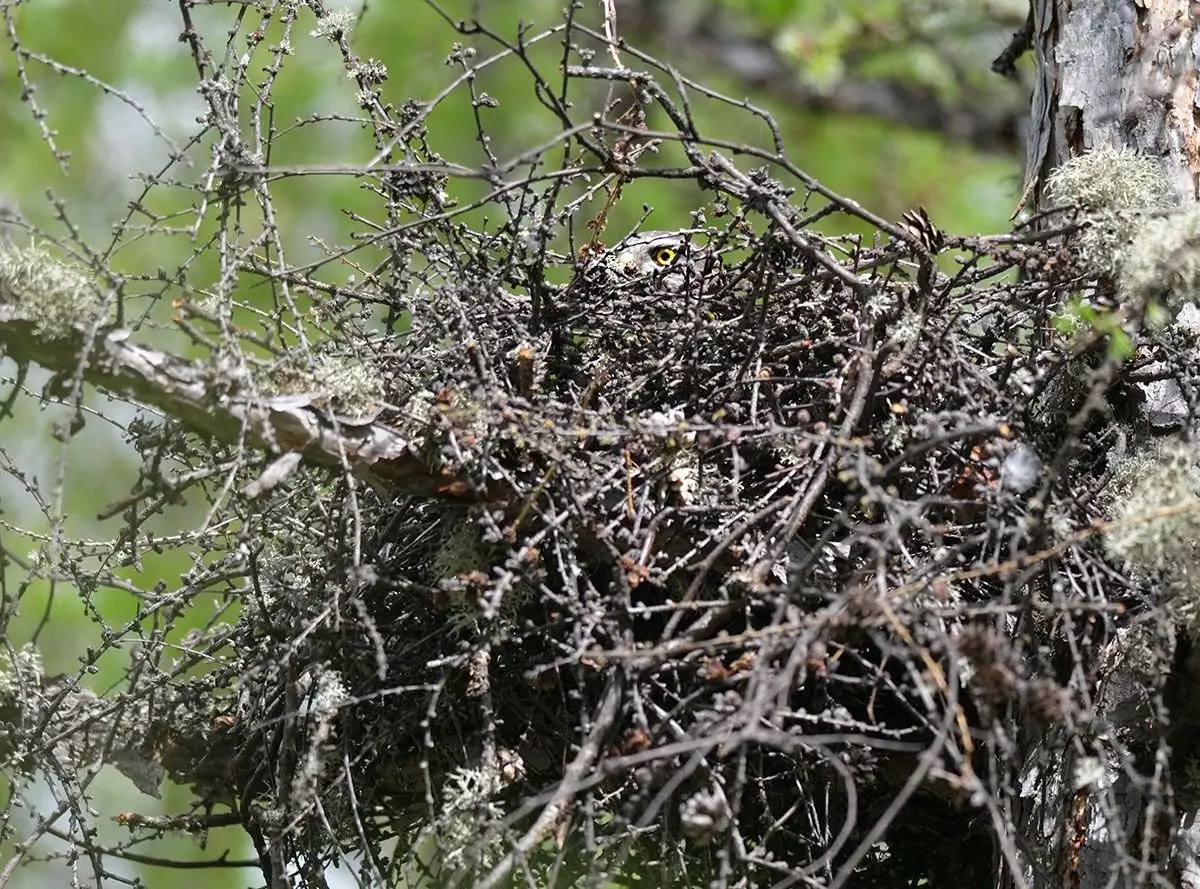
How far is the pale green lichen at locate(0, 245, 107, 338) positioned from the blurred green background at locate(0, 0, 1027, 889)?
3970 mm

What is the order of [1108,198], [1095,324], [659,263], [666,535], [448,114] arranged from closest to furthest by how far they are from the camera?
[1095,324], [666,535], [1108,198], [659,263], [448,114]

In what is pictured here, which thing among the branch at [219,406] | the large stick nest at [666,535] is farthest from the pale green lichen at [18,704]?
the branch at [219,406]

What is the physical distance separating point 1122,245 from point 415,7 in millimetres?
5422

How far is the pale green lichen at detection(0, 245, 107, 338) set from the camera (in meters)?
1.58

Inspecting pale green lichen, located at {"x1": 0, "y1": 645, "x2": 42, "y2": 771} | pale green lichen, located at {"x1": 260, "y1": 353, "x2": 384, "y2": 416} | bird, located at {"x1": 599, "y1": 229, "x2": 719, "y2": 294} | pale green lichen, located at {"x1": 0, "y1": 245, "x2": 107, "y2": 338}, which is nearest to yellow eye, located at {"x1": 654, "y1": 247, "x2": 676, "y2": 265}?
bird, located at {"x1": 599, "y1": 229, "x2": 719, "y2": 294}

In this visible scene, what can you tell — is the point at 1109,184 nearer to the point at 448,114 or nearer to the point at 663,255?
the point at 663,255

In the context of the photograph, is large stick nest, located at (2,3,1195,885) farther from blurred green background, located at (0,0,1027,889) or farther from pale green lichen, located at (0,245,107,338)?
blurred green background, located at (0,0,1027,889)

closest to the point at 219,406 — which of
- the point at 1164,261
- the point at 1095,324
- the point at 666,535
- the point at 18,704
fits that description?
the point at 666,535

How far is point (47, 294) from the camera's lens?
1.58m

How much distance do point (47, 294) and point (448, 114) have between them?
4.95 m

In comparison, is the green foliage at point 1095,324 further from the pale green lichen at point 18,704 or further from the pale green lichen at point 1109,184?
the pale green lichen at point 18,704

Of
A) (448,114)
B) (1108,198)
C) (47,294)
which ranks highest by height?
(448,114)

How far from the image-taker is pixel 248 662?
2.22 metres

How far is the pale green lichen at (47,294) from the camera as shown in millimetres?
1579
